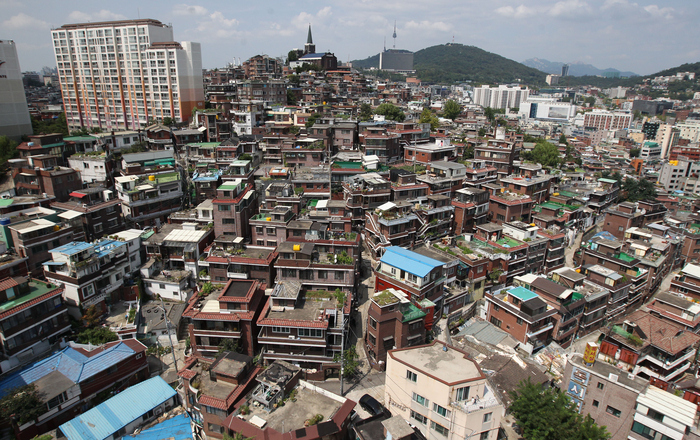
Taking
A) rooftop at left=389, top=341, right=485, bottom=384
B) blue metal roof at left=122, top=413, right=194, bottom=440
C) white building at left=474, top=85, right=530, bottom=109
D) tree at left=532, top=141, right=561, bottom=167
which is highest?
white building at left=474, top=85, right=530, bottom=109

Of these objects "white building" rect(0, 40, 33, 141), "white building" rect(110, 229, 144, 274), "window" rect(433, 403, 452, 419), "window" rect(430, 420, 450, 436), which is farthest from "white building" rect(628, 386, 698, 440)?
"white building" rect(0, 40, 33, 141)

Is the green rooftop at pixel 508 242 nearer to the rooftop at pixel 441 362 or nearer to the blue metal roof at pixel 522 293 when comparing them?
the blue metal roof at pixel 522 293

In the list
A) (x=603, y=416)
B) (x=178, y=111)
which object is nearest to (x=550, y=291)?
(x=603, y=416)

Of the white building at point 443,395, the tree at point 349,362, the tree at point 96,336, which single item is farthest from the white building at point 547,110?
the tree at point 96,336

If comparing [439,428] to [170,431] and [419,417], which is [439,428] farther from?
[170,431]

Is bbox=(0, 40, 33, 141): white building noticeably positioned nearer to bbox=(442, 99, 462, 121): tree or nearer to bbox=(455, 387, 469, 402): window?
bbox=(455, 387, 469, 402): window

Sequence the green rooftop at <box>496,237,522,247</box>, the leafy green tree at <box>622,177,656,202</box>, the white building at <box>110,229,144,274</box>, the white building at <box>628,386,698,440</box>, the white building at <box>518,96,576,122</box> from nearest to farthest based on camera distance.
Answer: the white building at <box>628,386,698,440</box>
the white building at <box>110,229,144,274</box>
the green rooftop at <box>496,237,522,247</box>
the leafy green tree at <box>622,177,656,202</box>
the white building at <box>518,96,576,122</box>

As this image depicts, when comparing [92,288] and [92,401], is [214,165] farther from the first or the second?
[92,401]
